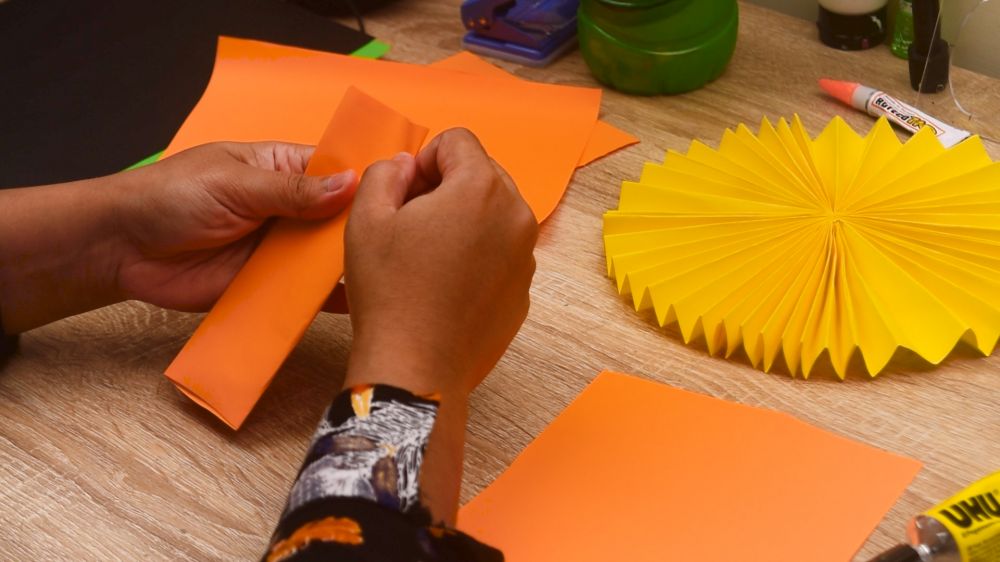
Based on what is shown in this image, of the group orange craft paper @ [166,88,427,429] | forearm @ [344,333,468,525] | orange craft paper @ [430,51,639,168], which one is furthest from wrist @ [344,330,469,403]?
orange craft paper @ [430,51,639,168]

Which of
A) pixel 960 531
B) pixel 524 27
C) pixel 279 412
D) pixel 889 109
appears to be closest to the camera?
pixel 960 531

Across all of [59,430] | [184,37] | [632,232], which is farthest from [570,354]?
[184,37]

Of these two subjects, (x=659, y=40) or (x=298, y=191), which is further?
(x=659, y=40)

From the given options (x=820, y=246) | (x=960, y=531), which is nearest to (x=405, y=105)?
(x=820, y=246)

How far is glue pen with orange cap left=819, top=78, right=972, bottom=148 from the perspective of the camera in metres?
0.84

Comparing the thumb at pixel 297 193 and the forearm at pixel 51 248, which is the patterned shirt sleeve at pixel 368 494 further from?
the forearm at pixel 51 248

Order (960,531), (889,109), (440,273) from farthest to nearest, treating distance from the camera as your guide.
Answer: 1. (889,109)
2. (440,273)
3. (960,531)

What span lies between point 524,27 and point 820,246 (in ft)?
1.56

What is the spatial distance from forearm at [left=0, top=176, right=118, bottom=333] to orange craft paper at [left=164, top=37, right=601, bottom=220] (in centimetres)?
20

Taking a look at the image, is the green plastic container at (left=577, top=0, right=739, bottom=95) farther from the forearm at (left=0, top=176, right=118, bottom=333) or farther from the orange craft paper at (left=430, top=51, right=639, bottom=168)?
the forearm at (left=0, top=176, right=118, bottom=333)

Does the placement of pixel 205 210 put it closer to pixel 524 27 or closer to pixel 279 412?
pixel 279 412

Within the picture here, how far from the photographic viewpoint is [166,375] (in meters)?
0.71

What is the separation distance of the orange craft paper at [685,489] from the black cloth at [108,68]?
544 millimetres

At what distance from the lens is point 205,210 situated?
73 centimetres
